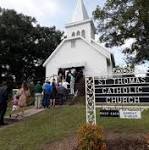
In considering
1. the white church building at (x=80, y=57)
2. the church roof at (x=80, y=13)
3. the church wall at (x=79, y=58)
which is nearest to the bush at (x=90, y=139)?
the white church building at (x=80, y=57)

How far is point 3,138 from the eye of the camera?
14.0 meters

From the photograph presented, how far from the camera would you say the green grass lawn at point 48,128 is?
13.1 m

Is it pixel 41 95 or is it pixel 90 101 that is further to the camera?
pixel 41 95

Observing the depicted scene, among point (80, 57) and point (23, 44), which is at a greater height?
point (23, 44)

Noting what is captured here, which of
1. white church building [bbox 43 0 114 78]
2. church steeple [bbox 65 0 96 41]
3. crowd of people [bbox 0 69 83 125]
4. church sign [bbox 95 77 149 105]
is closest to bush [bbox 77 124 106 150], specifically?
church sign [bbox 95 77 149 105]

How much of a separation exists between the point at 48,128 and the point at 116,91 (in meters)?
3.75

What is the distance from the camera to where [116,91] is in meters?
12.8

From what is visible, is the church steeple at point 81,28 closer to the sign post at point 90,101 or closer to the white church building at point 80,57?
the white church building at point 80,57

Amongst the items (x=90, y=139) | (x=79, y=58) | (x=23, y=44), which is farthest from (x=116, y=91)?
(x=23, y=44)

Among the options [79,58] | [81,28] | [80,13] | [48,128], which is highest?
[80,13]

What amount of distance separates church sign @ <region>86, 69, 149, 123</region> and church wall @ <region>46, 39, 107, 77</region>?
68.6 feet

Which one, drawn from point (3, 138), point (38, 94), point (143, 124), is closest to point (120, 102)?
point (143, 124)

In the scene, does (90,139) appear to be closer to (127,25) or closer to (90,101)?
(90,101)

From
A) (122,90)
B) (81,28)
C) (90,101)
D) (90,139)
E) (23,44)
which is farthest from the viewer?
(23,44)
